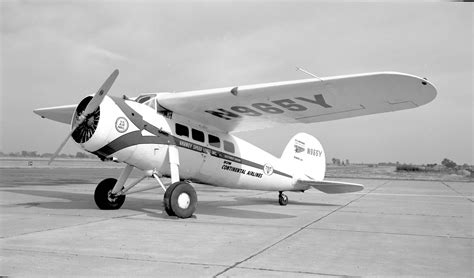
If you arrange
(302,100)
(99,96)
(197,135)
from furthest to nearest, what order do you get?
(197,135), (302,100), (99,96)

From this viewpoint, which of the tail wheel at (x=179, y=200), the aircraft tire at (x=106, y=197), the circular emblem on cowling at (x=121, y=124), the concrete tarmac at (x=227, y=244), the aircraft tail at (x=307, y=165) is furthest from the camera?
the aircraft tail at (x=307, y=165)

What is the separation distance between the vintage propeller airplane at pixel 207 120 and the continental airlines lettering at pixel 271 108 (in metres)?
0.02

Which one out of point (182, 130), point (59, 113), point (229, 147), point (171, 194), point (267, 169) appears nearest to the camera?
point (171, 194)

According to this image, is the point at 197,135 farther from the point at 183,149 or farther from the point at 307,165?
the point at 307,165

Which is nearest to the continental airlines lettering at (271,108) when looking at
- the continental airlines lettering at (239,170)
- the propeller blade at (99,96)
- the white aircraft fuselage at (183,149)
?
the white aircraft fuselage at (183,149)

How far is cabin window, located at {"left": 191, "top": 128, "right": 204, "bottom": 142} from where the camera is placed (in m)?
10.0

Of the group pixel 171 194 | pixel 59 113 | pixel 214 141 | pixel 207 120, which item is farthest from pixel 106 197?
pixel 59 113

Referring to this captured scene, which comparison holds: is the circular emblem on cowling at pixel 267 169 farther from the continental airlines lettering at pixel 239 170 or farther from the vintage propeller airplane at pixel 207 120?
the continental airlines lettering at pixel 239 170

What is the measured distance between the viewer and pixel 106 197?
10031 millimetres

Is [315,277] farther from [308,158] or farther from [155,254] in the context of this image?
[308,158]

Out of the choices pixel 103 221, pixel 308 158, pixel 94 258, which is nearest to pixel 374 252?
pixel 94 258

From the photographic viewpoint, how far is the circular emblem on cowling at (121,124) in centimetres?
842

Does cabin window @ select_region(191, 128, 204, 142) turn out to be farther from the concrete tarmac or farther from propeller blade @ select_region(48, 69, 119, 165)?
propeller blade @ select_region(48, 69, 119, 165)

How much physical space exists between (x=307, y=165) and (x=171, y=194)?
592 centimetres
